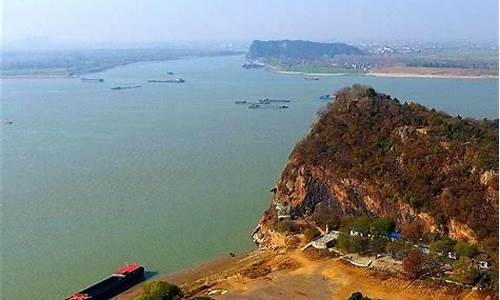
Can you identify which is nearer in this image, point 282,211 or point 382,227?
point 382,227

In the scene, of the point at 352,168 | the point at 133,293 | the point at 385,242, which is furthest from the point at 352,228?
the point at 133,293

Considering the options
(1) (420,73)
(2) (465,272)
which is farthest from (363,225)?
(1) (420,73)

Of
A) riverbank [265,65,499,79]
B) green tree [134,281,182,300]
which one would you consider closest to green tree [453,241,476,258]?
green tree [134,281,182,300]

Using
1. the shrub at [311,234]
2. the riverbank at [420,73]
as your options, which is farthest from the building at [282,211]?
the riverbank at [420,73]

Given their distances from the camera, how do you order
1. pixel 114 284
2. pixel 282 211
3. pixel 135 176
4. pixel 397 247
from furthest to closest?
pixel 135 176, pixel 282 211, pixel 397 247, pixel 114 284

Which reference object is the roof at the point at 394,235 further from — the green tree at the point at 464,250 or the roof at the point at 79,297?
the roof at the point at 79,297

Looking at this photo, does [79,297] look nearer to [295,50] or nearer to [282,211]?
[282,211]
